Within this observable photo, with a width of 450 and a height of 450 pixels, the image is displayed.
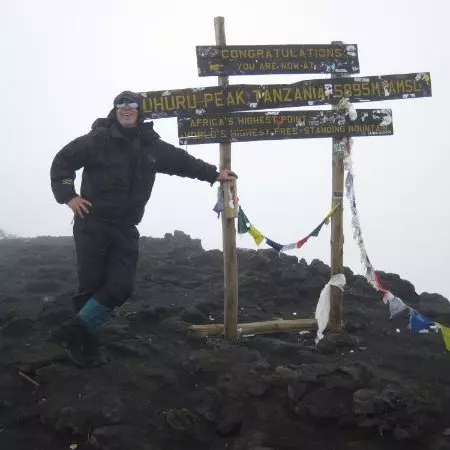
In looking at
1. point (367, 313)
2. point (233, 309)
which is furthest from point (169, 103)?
point (367, 313)

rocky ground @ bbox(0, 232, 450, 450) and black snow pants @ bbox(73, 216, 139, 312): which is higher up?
black snow pants @ bbox(73, 216, 139, 312)

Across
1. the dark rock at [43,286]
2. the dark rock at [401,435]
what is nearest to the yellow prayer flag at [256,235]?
the dark rock at [401,435]

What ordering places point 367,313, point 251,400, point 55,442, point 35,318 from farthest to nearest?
point 367,313 → point 35,318 → point 251,400 → point 55,442

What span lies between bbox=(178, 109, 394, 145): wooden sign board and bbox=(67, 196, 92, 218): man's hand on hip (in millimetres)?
1963

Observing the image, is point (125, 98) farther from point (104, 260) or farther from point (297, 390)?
point (297, 390)

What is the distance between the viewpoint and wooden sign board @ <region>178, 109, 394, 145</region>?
6.43 m

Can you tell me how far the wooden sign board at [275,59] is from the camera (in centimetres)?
639

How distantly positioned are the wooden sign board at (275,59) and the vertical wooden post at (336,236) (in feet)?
0.70

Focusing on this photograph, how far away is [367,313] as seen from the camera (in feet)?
26.4

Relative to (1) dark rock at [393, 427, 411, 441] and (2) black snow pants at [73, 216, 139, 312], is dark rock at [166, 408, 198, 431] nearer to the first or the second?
(2) black snow pants at [73, 216, 139, 312]

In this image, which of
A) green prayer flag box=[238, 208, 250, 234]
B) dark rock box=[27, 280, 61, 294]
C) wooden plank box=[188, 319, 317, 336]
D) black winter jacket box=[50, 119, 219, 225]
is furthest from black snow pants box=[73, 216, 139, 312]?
dark rock box=[27, 280, 61, 294]

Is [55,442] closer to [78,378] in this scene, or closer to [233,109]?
[78,378]

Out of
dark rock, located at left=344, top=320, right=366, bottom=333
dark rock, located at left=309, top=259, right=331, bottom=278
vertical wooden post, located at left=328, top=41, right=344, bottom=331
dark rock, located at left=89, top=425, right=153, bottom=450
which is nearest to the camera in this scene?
dark rock, located at left=89, top=425, right=153, bottom=450

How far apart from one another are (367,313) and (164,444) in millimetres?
5161
